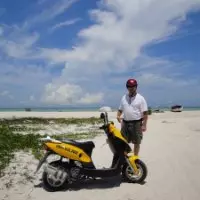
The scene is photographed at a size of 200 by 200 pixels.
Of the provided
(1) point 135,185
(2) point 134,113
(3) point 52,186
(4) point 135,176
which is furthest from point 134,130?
(3) point 52,186

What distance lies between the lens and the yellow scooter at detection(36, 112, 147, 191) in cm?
618

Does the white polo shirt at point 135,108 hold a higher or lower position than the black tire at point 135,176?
higher

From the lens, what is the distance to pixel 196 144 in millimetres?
11961

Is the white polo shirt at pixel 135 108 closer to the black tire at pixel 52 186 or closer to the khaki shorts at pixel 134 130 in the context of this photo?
the khaki shorts at pixel 134 130

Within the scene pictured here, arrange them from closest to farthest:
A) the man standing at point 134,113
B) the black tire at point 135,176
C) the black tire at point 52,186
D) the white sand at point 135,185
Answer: the white sand at point 135,185
the black tire at point 52,186
the black tire at point 135,176
the man standing at point 134,113

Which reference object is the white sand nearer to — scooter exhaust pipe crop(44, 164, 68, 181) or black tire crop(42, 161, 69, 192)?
black tire crop(42, 161, 69, 192)

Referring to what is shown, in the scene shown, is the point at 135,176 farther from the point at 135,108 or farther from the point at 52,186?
the point at 52,186

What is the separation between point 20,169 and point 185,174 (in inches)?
149

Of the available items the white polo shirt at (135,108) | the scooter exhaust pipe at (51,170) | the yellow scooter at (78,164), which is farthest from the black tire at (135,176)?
the scooter exhaust pipe at (51,170)

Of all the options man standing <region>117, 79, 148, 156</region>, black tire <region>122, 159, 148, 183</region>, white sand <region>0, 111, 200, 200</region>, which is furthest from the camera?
man standing <region>117, 79, 148, 156</region>

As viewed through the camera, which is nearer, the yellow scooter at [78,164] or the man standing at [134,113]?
the yellow scooter at [78,164]

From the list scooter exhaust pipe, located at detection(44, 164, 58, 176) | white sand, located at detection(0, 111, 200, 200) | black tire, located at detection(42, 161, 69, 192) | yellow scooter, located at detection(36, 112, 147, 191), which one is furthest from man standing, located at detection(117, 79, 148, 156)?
scooter exhaust pipe, located at detection(44, 164, 58, 176)

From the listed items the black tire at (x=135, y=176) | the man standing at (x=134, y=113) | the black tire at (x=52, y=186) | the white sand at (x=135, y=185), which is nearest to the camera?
the white sand at (x=135, y=185)

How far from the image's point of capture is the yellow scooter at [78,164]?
20.3 ft
